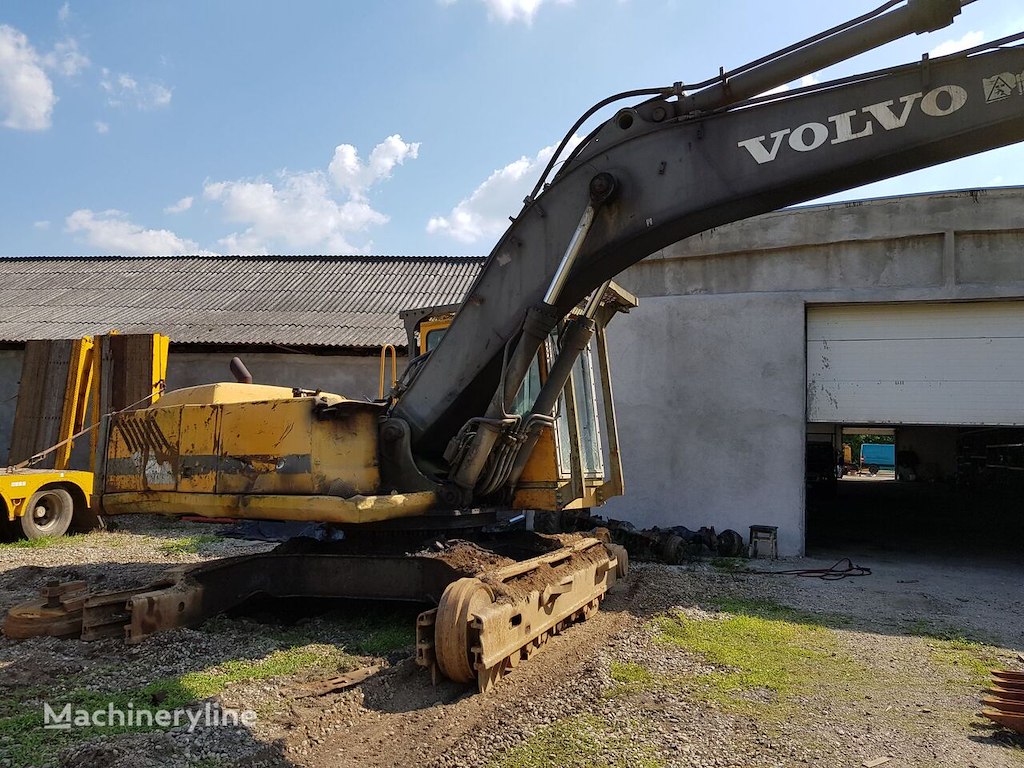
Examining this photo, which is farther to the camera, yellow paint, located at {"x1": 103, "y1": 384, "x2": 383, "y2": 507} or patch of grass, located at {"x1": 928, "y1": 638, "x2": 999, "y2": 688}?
yellow paint, located at {"x1": 103, "y1": 384, "x2": 383, "y2": 507}

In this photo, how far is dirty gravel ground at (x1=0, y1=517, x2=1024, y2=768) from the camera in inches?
142

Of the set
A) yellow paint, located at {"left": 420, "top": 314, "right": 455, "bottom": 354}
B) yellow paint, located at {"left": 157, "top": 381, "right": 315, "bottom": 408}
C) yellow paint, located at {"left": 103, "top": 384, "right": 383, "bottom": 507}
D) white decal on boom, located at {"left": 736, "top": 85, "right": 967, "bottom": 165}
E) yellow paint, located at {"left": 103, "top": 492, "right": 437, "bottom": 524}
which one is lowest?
yellow paint, located at {"left": 103, "top": 492, "right": 437, "bottom": 524}

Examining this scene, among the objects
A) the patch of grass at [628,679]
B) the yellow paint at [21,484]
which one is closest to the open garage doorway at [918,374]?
the patch of grass at [628,679]

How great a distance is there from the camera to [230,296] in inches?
743

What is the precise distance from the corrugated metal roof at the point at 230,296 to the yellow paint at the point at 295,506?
29.1 ft

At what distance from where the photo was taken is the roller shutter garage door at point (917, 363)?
33.4ft

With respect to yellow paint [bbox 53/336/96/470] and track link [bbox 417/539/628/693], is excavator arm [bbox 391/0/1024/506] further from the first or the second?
yellow paint [bbox 53/336/96/470]

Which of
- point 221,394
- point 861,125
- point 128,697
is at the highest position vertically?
point 861,125

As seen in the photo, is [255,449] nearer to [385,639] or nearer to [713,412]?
[385,639]

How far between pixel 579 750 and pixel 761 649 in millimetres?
2567

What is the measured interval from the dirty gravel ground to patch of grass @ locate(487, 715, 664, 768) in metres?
0.01

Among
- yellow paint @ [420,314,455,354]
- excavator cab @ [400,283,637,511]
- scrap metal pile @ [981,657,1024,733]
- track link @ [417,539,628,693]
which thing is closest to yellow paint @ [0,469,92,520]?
yellow paint @ [420,314,455,354]

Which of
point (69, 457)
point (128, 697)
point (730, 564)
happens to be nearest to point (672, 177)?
point (128, 697)

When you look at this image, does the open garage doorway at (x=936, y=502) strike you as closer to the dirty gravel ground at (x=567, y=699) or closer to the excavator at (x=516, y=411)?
the dirty gravel ground at (x=567, y=699)
